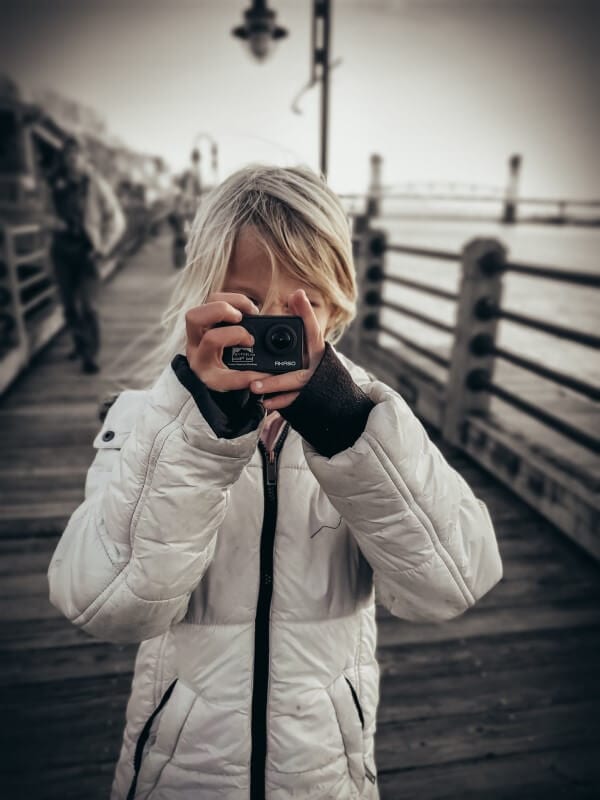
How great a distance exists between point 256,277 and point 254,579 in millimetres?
551

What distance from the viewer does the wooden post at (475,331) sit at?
357cm

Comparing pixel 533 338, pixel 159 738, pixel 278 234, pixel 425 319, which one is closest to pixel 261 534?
pixel 159 738

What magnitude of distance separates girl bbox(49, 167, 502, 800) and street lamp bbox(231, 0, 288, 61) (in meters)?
5.99

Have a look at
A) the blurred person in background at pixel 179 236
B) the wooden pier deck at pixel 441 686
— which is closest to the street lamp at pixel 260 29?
the wooden pier deck at pixel 441 686

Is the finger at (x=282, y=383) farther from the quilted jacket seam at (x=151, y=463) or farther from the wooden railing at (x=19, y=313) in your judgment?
the wooden railing at (x=19, y=313)

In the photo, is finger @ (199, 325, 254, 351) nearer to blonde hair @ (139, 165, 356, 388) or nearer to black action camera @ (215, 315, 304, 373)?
black action camera @ (215, 315, 304, 373)

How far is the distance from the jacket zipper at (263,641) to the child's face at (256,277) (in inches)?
12.4

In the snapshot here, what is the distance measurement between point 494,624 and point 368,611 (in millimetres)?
1373

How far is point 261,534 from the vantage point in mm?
1068

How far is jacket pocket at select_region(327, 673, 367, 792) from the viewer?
3.47ft

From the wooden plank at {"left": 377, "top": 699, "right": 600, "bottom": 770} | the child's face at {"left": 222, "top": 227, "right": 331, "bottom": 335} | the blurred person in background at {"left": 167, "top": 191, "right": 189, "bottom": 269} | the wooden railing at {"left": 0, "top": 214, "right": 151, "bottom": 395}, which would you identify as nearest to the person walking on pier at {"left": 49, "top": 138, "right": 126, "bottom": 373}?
the wooden railing at {"left": 0, "top": 214, "right": 151, "bottom": 395}

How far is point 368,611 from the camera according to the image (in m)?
1.19

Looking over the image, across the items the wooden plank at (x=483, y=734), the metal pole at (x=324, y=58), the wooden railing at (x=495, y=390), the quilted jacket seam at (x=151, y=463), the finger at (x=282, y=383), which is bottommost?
the wooden plank at (x=483, y=734)

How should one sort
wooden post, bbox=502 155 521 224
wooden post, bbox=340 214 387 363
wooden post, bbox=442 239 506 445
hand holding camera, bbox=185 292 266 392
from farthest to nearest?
wooden post, bbox=502 155 521 224 → wooden post, bbox=340 214 387 363 → wooden post, bbox=442 239 506 445 → hand holding camera, bbox=185 292 266 392
